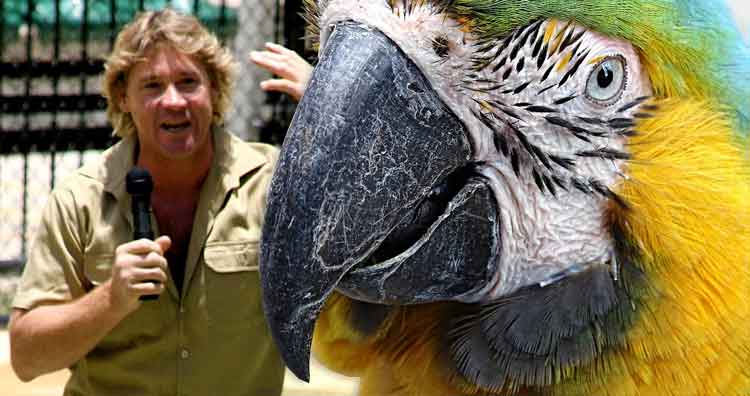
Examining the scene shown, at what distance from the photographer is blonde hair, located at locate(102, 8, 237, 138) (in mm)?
3408

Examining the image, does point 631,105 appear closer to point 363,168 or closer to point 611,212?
point 611,212

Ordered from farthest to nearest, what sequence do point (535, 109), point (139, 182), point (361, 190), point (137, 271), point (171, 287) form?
point (171, 287), point (139, 182), point (137, 271), point (535, 109), point (361, 190)

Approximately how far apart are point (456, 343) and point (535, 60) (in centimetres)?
54

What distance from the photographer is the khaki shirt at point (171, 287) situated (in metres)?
3.28

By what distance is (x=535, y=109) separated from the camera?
200 centimetres

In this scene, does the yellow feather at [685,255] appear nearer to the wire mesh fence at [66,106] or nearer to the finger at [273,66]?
the finger at [273,66]

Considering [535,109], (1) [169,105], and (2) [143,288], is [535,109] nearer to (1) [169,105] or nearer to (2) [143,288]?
(2) [143,288]

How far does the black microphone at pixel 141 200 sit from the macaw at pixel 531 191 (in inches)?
42.9

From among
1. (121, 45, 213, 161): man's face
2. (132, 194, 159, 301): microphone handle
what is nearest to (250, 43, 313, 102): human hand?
(121, 45, 213, 161): man's face

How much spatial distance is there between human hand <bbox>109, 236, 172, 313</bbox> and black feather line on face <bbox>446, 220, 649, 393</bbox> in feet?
3.63

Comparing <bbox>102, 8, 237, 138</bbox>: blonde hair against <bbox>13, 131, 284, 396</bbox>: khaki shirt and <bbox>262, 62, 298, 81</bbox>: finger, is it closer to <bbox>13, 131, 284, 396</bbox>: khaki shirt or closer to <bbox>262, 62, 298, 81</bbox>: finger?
<bbox>13, 131, 284, 396</bbox>: khaki shirt

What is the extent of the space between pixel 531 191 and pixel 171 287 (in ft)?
5.10

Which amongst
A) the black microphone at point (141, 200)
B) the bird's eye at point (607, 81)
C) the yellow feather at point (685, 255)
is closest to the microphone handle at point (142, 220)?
the black microphone at point (141, 200)

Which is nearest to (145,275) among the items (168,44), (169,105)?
(169,105)
